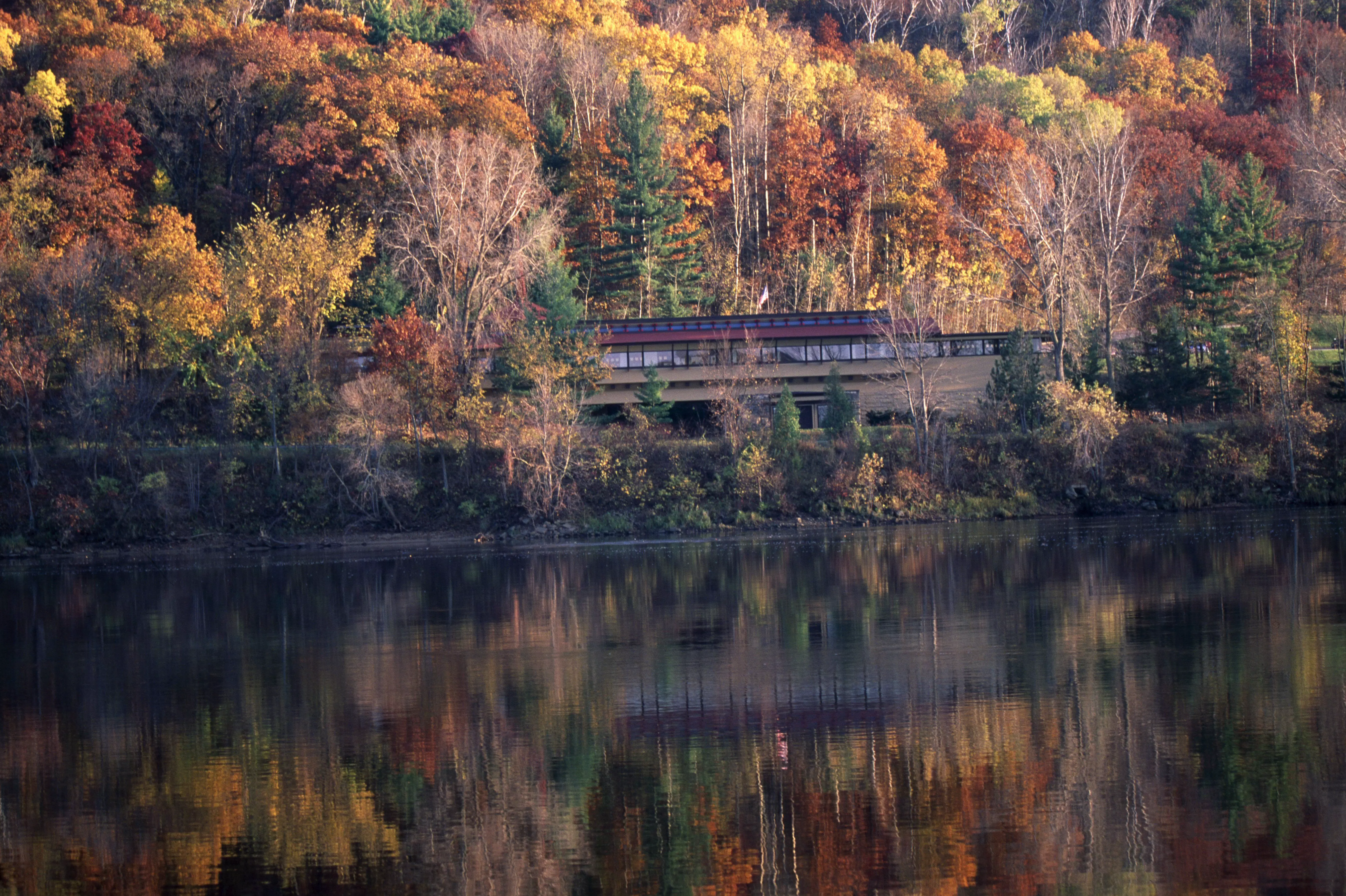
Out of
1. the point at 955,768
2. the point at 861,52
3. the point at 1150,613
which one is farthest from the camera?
the point at 861,52

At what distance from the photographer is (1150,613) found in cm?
2761

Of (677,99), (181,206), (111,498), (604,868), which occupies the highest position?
(677,99)

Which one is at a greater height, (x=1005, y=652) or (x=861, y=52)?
(x=861, y=52)

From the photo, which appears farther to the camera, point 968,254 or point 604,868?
point 968,254

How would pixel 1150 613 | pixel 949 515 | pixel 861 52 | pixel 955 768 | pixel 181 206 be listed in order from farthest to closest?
1. pixel 861 52
2. pixel 181 206
3. pixel 949 515
4. pixel 1150 613
5. pixel 955 768

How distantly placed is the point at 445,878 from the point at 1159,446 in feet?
157

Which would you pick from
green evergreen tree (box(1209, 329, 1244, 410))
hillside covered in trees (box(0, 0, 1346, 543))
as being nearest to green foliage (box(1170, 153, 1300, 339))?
hillside covered in trees (box(0, 0, 1346, 543))

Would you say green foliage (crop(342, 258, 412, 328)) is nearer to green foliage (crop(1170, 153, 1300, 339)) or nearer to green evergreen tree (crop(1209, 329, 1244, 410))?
green evergreen tree (crop(1209, 329, 1244, 410))

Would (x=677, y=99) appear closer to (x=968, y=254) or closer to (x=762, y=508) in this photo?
(x=968, y=254)

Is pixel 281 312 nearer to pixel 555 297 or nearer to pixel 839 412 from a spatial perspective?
pixel 555 297

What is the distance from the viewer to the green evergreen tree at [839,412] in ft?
183

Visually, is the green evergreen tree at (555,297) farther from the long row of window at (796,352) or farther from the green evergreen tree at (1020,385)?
the green evergreen tree at (1020,385)

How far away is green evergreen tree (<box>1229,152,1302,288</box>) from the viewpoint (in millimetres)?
61688

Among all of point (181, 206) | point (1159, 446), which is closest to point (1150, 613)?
point (1159, 446)
